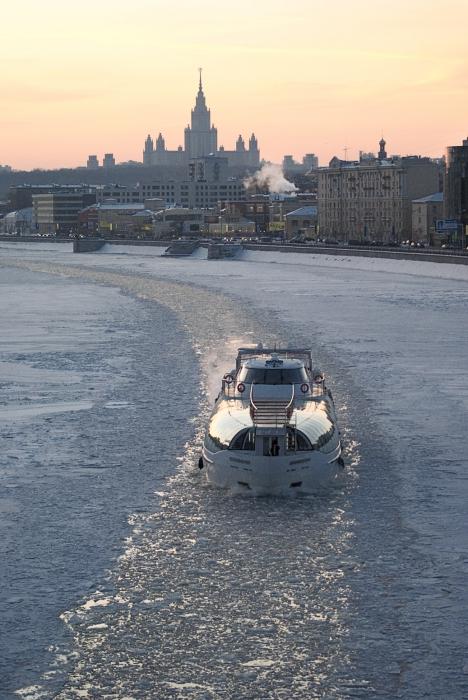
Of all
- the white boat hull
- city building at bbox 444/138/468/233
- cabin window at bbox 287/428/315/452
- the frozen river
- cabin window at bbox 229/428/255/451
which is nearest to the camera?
the frozen river

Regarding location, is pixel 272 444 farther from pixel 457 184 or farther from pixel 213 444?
pixel 457 184

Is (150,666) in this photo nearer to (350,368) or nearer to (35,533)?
(35,533)

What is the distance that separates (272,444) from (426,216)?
16585 cm

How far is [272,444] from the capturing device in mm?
29422

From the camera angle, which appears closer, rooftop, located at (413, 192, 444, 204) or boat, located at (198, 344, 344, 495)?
boat, located at (198, 344, 344, 495)

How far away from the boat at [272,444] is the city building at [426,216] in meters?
155

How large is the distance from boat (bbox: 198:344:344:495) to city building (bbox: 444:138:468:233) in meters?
139

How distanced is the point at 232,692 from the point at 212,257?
16238 centimetres

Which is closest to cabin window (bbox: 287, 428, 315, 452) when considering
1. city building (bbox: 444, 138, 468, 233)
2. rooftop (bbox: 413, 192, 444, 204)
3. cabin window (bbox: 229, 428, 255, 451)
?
cabin window (bbox: 229, 428, 255, 451)

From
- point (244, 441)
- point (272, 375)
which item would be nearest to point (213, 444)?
point (244, 441)

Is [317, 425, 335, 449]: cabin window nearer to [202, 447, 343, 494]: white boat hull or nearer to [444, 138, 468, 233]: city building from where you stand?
[202, 447, 343, 494]: white boat hull

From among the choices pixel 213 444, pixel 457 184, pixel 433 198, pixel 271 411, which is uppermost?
pixel 457 184

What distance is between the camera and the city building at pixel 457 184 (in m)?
170

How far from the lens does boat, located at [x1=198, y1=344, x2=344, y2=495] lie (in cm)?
2909
